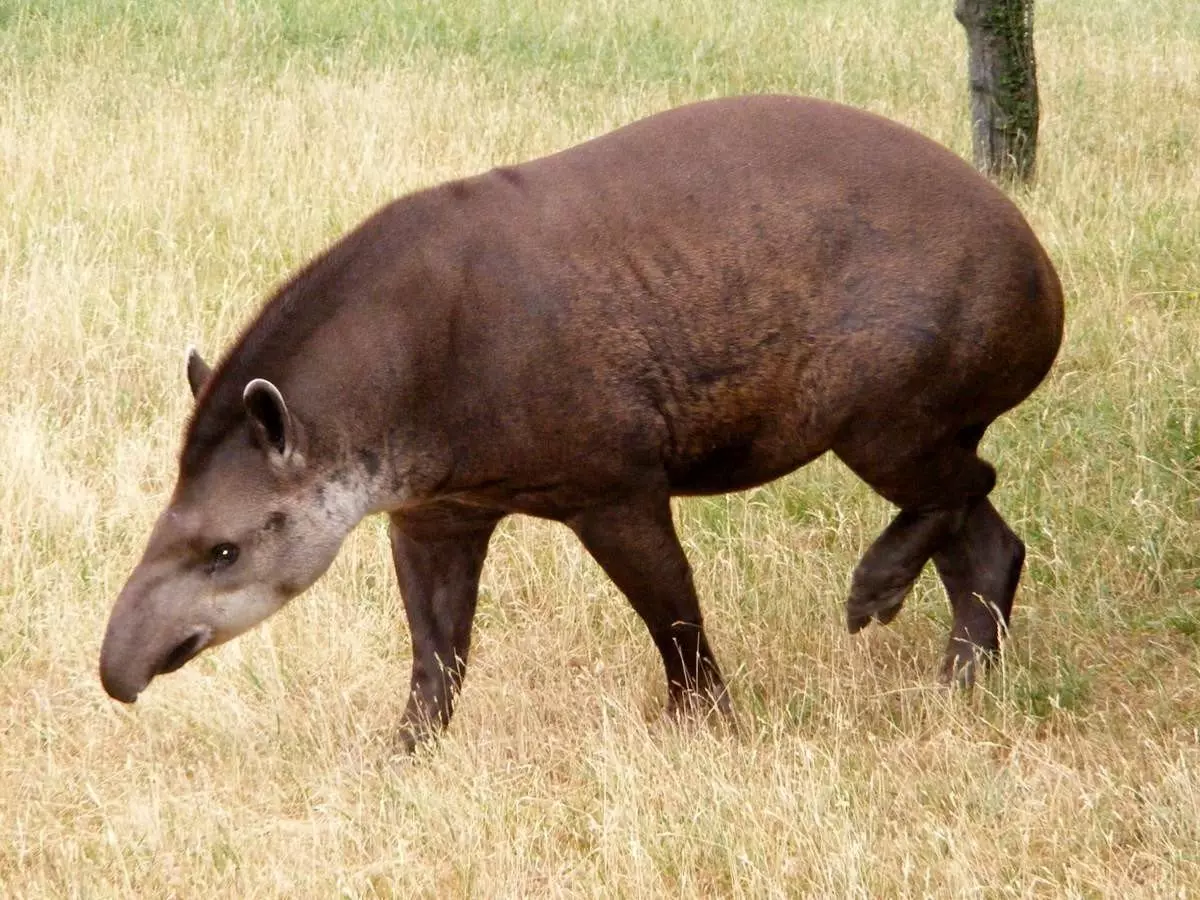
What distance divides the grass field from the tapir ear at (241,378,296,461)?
41.6 inches

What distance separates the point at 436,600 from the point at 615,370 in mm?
1052

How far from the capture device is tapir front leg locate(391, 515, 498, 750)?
557 centimetres

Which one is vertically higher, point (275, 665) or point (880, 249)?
point (880, 249)

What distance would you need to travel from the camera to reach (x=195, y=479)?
15.8 feet

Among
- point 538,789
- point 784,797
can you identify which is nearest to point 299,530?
point 538,789

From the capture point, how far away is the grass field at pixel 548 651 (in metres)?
4.60

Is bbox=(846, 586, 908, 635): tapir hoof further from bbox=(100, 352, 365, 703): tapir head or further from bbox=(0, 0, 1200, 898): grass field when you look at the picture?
bbox=(100, 352, 365, 703): tapir head

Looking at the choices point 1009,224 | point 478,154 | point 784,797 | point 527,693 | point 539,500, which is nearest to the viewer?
point 784,797

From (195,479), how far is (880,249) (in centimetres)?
211

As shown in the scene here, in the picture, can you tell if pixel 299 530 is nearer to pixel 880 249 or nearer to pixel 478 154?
pixel 880 249

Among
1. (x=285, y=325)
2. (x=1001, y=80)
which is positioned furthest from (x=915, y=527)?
(x=1001, y=80)

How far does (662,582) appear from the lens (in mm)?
5234

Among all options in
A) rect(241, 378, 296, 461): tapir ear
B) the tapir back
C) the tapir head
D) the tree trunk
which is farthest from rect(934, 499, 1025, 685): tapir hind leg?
the tree trunk

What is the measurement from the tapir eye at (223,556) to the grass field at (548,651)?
746 millimetres
